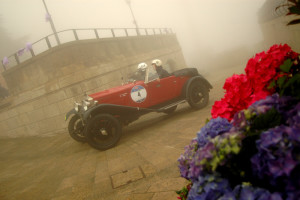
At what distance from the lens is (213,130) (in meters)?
1.00

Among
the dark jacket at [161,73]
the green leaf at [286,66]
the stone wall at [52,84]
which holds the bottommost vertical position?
the green leaf at [286,66]

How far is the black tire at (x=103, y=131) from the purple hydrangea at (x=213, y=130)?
4.11 meters

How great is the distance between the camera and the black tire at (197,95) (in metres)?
6.47

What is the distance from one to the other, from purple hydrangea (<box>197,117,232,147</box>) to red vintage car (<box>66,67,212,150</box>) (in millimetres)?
4109

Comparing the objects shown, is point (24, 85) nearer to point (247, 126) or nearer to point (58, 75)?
point (58, 75)

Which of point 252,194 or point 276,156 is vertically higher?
point 276,156

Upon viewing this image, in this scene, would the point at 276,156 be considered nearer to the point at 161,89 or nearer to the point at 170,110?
the point at 161,89

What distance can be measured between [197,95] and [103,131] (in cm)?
313

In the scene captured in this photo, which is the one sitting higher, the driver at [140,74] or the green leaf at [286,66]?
the driver at [140,74]

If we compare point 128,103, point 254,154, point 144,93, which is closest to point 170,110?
point 144,93

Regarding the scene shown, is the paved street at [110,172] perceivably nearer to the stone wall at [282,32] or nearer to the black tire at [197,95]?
the black tire at [197,95]

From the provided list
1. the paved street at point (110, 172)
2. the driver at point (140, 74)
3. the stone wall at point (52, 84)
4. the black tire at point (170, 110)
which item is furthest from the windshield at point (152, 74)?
the stone wall at point (52, 84)

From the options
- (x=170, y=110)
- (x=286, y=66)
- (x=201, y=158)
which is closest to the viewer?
(x=201, y=158)

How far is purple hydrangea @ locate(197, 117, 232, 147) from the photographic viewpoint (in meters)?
1.00
